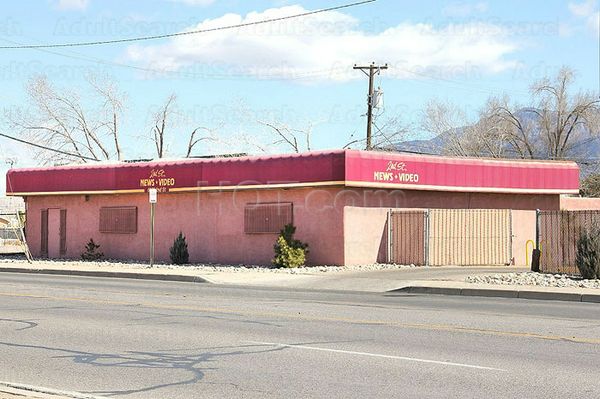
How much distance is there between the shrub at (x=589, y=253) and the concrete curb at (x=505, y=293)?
318cm

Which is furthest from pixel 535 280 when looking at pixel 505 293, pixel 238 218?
pixel 238 218

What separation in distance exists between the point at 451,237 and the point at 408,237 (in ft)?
5.29

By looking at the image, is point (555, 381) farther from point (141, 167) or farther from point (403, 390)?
point (141, 167)

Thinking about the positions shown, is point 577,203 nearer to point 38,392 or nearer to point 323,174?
point 323,174

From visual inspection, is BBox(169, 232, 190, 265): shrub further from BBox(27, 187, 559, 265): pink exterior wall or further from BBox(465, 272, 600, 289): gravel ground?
BBox(465, 272, 600, 289): gravel ground

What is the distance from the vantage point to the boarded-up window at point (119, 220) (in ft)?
124

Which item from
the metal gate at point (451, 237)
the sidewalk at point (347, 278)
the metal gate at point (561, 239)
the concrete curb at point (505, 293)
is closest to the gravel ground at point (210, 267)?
the sidewalk at point (347, 278)

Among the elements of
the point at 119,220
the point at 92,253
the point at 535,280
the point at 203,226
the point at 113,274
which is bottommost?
the point at 113,274

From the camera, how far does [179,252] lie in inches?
1366

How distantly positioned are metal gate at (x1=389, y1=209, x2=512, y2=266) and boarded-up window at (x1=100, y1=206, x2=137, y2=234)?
464 inches

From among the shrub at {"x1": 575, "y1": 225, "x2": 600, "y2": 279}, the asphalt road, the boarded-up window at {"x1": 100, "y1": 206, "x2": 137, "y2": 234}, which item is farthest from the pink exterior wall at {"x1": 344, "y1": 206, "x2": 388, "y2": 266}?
the asphalt road

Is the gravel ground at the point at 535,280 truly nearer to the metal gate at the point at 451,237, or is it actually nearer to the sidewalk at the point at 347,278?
the sidewalk at the point at 347,278

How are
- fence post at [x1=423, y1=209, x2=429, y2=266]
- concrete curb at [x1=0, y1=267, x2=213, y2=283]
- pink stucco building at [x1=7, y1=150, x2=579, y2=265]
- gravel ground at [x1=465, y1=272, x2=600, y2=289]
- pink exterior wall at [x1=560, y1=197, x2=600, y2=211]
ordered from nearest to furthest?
gravel ground at [x1=465, y1=272, x2=600, y2=289]
concrete curb at [x1=0, y1=267, x2=213, y2=283]
pink stucco building at [x1=7, y1=150, x2=579, y2=265]
fence post at [x1=423, y1=209, x2=429, y2=266]
pink exterior wall at [x1=560, y1=197, x2=600, y2=211]

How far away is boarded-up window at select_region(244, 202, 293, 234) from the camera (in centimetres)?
3281
